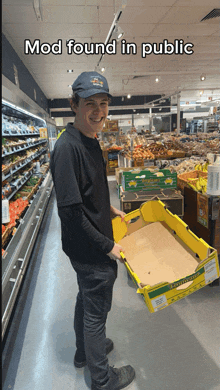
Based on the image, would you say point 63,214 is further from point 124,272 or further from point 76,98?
point 124,272

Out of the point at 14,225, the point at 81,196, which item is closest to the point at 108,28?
the point at 14,225

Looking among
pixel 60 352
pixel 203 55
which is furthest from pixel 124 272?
pixel 203 55

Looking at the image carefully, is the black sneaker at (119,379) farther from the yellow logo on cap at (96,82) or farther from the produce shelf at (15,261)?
the yellow logo on cap at (96,82)

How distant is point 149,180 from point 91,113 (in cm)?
203

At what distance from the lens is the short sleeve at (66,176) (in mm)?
1335

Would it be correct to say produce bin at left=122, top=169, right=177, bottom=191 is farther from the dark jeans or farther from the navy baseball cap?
the navy baseball cap

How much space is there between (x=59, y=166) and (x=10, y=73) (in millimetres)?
4507

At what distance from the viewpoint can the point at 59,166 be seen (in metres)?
1.36

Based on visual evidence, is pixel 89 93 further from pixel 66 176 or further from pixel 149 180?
pixel 149 180

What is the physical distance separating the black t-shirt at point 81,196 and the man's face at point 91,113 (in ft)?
0.15

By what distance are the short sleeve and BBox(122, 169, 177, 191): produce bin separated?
79.8 inches

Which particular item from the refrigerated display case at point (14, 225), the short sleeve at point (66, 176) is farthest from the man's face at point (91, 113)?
the refrigerated display case at point (14, 225)

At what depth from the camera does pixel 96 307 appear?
1.60 m

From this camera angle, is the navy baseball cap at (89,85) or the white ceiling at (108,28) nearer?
the navy baseball cap at (89,85)
